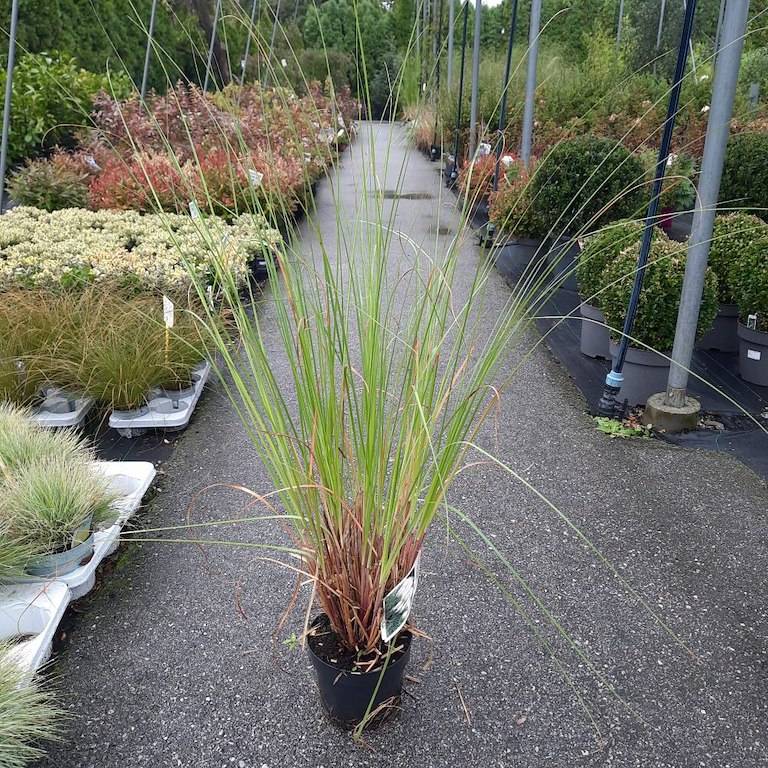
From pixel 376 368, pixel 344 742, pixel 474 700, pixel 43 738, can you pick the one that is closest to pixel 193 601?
pixel 43 738

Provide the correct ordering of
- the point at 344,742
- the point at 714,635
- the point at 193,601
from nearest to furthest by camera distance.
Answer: the point at 344,742 → the point at 714,635 → the point at 193,601

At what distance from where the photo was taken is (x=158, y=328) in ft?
10.0

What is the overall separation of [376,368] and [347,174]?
9.39 m

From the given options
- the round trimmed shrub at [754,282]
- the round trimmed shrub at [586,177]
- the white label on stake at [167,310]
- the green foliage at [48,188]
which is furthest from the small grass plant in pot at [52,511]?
the green foliage at [48,188]

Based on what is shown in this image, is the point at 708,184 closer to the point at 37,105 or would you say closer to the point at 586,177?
the point at 586,177

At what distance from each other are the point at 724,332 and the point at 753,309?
0.54 m

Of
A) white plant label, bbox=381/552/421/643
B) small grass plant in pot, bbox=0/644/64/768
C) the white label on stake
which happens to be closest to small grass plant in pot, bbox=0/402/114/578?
small grass plant in pot, bbox=0/644/64/768

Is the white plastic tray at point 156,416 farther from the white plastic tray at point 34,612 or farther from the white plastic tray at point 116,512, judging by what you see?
the white plastic tray at point 34,612

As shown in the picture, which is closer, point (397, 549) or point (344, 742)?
point (397, 549)

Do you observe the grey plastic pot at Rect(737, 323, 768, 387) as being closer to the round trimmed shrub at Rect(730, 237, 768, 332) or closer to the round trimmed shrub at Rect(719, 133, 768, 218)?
the round trimmed shrub at Rect(730, 237, 768, 332)

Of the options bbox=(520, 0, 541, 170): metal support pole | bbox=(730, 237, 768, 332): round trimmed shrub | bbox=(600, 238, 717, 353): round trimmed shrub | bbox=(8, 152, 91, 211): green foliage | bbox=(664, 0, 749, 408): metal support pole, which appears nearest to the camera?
bbox=(664, 0, 749, 408): metal support pole

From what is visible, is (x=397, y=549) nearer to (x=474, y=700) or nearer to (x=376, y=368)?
(x=376, y=368)

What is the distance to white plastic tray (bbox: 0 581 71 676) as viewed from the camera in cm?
173

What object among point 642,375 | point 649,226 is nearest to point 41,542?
point 649,226
